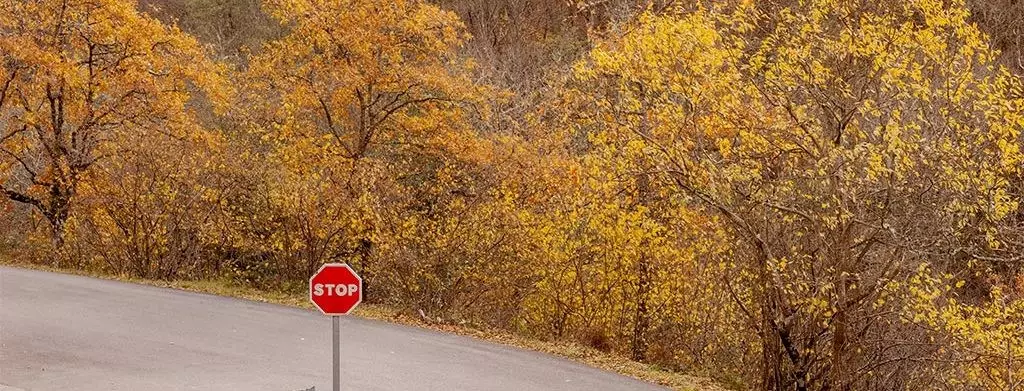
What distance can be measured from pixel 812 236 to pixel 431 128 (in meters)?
11.3

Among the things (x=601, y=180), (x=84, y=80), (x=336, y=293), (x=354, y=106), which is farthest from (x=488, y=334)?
(x=84, y=80)

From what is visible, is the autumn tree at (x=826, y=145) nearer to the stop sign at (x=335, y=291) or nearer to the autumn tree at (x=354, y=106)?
the stop sign at (x=335, y=291)

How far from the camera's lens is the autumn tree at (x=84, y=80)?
25.3m

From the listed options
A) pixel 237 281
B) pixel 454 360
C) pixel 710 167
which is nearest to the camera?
pixel 710 167

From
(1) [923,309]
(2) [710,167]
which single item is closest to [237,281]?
(2) [710,167]

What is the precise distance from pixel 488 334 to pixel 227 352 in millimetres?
4761

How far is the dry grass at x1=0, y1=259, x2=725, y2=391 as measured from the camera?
1363cm

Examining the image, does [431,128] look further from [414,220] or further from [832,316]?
[832,316]

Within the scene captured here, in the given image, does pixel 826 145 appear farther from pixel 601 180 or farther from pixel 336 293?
pixel 336 293

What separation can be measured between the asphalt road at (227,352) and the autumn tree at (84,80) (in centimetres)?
870

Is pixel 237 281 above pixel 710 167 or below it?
below

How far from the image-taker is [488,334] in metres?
16.2

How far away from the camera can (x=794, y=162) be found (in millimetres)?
12875

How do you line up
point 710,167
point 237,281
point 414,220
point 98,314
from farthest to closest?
point 237,281 → point 414,220 → point 98,314 → point 710,167
